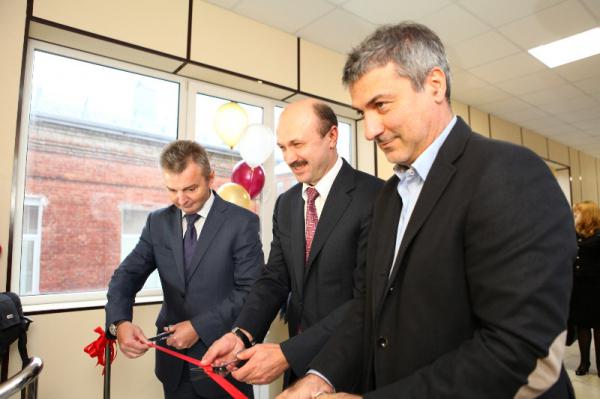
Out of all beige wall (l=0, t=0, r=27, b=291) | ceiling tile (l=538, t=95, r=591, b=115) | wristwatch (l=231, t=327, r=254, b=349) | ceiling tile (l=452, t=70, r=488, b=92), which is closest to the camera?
wristwatch (l=231, t=327, r=254, b=349)

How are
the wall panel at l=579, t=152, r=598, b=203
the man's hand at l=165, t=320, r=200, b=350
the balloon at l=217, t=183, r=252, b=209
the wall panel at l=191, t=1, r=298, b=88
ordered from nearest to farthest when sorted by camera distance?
the man's hand at l=165, t=320, r=200, b=350, the balloon at l=217, t=183, r=252, b=209, the wall panel at l=191, t=1, r=298, b=88, the wall panel at l=579, t=152, r=598, b=203

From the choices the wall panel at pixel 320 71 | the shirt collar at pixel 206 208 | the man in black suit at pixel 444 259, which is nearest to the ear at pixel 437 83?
the man in black suit at pixel 444 259

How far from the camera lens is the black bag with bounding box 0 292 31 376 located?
6.60 ft

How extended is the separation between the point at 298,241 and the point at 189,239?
713mm

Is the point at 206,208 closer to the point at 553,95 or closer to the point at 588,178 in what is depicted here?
the point at 553,95

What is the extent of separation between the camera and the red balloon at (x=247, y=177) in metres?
3.33

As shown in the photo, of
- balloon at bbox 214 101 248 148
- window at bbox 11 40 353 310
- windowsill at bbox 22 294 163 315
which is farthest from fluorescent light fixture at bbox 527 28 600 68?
windowsill at bbox 22 294 163 315

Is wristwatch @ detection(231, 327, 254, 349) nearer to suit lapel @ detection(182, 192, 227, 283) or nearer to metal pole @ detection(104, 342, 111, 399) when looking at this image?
suit lapel @ detection(182, 192, 227, 283)

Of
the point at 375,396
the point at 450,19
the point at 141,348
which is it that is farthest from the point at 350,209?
the point at 450,19

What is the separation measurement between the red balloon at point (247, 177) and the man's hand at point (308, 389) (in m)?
2.39

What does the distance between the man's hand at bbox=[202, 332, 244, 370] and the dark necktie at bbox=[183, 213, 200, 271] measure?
1.97 feet

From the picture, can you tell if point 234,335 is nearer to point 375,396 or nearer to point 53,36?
point 375,396

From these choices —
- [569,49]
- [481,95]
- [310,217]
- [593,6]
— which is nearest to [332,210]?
[310,217]

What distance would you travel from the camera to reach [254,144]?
3270 millimetres
